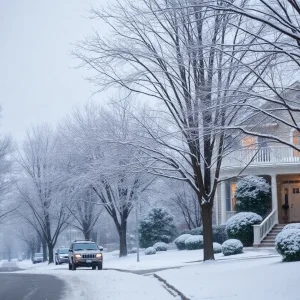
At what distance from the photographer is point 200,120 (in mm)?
18547

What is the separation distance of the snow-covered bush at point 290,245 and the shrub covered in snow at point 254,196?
14.6 meters

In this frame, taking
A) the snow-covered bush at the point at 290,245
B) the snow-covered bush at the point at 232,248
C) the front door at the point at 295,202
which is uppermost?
the front door at the point at 295,202

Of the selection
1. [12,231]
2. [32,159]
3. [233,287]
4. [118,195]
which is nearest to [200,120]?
[233,287]

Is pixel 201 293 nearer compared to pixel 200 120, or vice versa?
pixel 201 293

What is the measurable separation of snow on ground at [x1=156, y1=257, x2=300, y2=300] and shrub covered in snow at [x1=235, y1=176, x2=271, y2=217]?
15.2 metres

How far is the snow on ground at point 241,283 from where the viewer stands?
41.6 ft

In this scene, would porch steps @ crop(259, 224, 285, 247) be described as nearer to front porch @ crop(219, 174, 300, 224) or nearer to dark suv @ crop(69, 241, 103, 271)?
front porch @ crop(219, 174, 300, 224)

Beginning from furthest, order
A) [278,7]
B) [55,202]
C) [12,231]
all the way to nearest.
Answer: [12,231]
[55,202]
[278,7]

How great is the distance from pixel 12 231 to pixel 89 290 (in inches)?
2723

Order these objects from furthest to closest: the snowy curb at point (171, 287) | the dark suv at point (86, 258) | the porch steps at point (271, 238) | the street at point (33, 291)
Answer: the dark suv at point (86, 258) < the porch steps at point (271, 238) < the street at point (33, 291) < the snowy curb at point (171, 287)

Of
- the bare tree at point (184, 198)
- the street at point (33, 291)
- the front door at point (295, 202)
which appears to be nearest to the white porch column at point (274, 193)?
the front door at point (295, 202)

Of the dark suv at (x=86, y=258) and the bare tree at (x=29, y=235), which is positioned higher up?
the dark suv at (x=86, y=258)

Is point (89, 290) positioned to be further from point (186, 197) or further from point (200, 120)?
point (186, 197)

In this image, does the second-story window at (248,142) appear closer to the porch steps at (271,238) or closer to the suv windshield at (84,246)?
the porch steps at (271,238)
